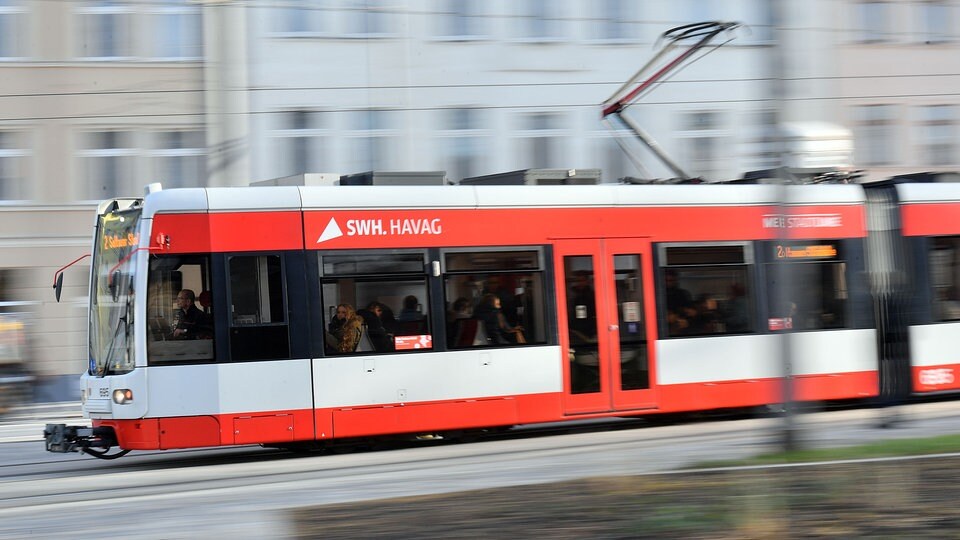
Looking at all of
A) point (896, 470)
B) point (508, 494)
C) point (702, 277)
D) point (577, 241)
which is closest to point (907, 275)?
point (702, 277)

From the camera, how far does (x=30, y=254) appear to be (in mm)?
26156

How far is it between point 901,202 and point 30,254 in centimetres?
1779

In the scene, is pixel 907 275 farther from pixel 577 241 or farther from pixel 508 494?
pixel 508 494

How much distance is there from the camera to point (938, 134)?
1271 inches

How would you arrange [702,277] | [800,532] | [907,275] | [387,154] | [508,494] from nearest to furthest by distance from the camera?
1. [800,532]
2. [508,494]
3. [702,277]
4. [907,275]
5. [387,154]

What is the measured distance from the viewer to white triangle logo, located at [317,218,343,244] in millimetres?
12945

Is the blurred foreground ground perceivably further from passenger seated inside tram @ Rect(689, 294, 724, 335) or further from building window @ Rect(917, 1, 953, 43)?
building window @ Rect(917, 1, 953, 43)

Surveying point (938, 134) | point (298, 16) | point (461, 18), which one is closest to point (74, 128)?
point (298, 16)

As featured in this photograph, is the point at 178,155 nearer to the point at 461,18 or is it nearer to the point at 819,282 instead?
the point at 461,18

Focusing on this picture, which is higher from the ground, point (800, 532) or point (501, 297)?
point (501, 297)

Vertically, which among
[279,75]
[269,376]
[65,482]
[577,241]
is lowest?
[65,482]

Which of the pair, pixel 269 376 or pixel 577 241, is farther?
pixel 577 241

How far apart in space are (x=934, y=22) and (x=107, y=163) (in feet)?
66.9

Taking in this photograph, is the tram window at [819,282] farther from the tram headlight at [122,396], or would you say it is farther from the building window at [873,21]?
the building window at [873,21]
